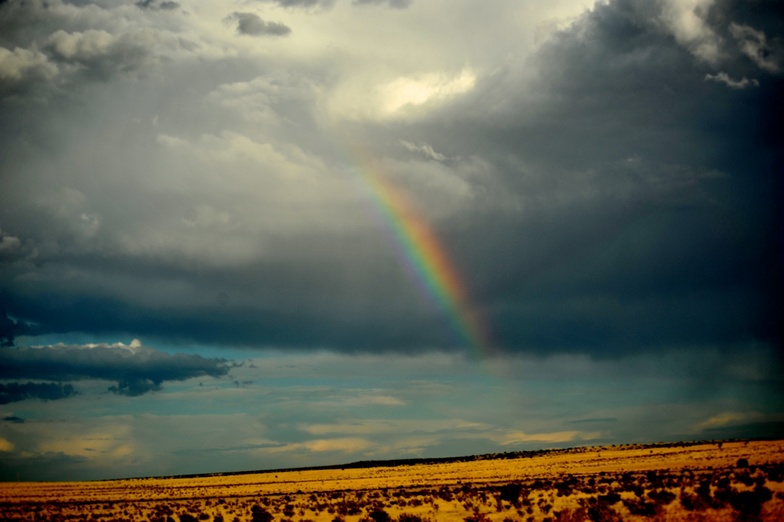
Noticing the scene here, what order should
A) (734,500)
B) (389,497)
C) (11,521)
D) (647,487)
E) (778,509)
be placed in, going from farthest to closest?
1. (389,497)
2. (11,521)
3. (647,487)
4. (734,500)
5. (778,509)

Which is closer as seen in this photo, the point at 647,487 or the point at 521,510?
the point at 521,510

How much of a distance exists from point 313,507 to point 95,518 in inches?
822

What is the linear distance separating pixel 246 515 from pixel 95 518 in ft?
52.0

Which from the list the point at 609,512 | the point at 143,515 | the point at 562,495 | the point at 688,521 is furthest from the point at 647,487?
the point at 143,515

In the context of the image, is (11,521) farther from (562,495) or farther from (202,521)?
(562,495)

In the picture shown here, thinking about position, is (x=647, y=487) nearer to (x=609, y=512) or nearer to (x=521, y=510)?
(x=521, y=510)

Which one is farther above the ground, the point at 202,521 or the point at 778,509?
the point at 778,509

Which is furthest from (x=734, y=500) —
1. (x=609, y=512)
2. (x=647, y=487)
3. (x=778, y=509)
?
(x=647, y=487)

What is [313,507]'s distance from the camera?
61.4 m

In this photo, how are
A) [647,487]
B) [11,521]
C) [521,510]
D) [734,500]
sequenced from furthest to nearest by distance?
[11,521] < [647,487] < [521,510] < [734,500]

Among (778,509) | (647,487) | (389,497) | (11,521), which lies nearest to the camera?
(778,509)

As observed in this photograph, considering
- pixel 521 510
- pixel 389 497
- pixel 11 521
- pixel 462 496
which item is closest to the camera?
pixel 521 510

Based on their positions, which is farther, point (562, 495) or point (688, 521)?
point (562, 495)

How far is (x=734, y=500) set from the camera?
3350 centimetres
